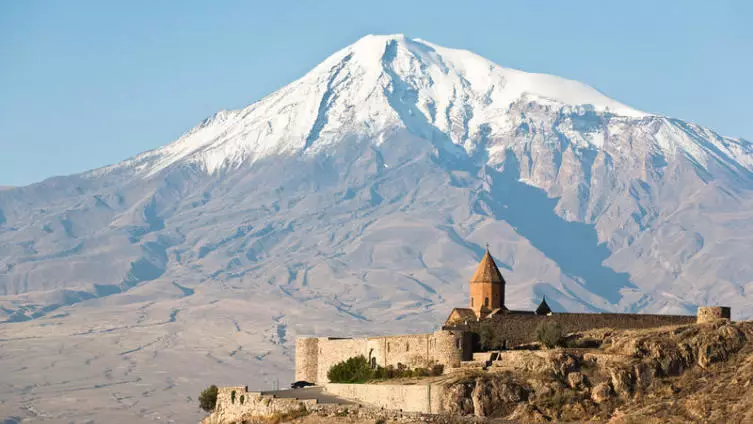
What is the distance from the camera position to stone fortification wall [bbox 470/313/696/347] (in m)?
61.5

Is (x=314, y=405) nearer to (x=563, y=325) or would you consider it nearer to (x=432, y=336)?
(x=432, y=336)

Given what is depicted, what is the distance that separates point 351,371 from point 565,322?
919 cm

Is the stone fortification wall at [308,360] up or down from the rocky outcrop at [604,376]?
up

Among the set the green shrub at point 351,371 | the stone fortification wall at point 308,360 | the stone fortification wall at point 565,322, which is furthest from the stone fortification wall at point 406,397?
the stone fortification wall at point 308,360

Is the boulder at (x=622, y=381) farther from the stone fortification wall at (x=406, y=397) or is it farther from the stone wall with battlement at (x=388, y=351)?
the stone wall with battlement at (x=388, y=351)

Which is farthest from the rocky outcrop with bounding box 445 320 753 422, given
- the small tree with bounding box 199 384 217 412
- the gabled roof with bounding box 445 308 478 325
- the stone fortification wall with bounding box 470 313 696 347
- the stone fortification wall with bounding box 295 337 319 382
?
the stone fortification wall with bounding box 295 337 319 382

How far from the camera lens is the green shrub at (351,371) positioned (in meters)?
60.9

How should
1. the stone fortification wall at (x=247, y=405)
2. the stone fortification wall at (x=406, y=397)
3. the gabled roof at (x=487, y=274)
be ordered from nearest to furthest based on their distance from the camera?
the stone fortification wall at (x=247, y=405), the stone fortification wall at (x=406, y=397), the gabled roof at (x=487, y=274)

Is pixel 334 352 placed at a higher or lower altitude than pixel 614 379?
higher

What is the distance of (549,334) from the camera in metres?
58.2

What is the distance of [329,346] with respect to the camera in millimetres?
66438

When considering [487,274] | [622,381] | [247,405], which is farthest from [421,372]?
[487,274]

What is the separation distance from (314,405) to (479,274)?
1070 inches

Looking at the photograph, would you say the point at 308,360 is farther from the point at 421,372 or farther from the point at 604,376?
the point at 604,376
